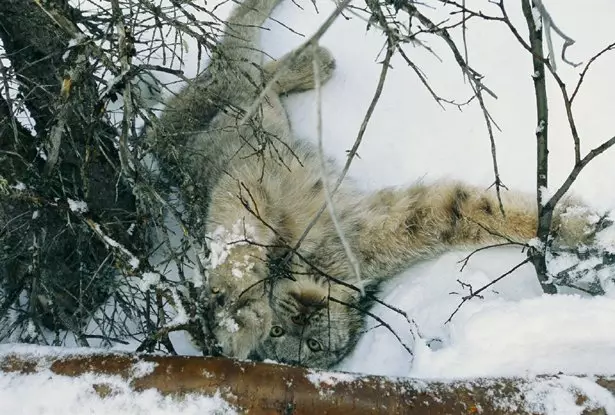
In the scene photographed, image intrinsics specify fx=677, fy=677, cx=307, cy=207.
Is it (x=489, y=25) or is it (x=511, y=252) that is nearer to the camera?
(x=511, y=252)

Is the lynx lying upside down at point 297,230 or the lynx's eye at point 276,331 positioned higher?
the lynx lying upside down at point 297,230

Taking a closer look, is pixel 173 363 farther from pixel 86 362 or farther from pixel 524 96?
pixel 524 96

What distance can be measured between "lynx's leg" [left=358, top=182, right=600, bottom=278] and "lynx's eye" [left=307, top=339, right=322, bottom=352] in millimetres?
491

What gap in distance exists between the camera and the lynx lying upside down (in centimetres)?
365

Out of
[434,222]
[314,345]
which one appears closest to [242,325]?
[314,345]

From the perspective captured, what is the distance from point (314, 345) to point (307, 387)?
130 cm

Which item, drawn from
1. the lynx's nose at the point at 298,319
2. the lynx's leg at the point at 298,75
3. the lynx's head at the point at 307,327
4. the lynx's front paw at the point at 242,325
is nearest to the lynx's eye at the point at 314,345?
the lynx's head at the point at 307,327

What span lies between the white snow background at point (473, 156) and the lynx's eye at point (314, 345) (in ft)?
0.63

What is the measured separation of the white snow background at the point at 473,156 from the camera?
2.88 m

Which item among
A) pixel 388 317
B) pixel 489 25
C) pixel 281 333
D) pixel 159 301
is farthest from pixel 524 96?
pixel 159 301

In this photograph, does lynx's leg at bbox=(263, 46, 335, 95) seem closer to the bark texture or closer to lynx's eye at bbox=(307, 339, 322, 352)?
lynx's eye at bbox=(307, 339, 322, 352)

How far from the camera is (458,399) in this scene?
253 cm

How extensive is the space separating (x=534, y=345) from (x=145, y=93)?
3.01 meters

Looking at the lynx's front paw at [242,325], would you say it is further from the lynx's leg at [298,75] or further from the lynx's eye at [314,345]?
the lynx's leg at [298,75]
